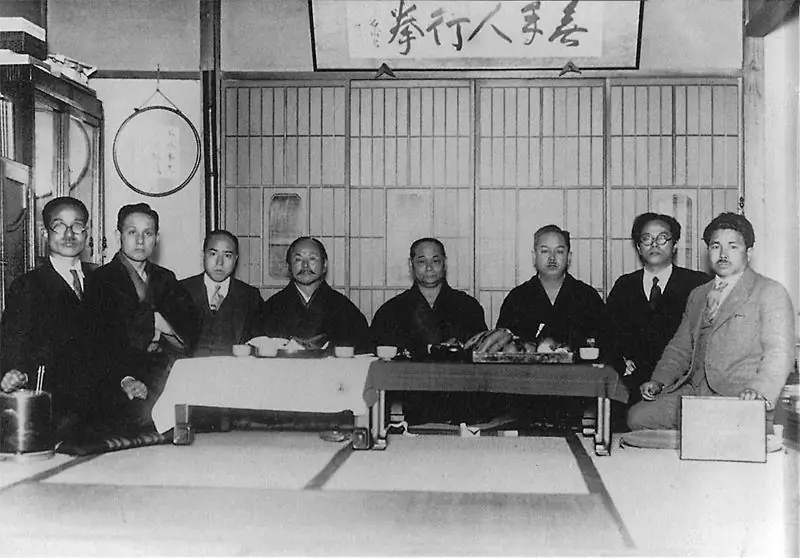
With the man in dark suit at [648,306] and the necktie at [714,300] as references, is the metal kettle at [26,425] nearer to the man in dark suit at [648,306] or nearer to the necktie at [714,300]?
the man in dark suit at [648,306]

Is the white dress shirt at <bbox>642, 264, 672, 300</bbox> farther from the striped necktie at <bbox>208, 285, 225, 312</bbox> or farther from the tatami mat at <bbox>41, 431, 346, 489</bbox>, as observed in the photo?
the striped necktie at <bbox>208, 285, 225, 312</bbox>

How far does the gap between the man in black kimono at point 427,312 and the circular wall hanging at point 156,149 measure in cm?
181

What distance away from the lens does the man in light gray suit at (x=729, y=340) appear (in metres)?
4.43

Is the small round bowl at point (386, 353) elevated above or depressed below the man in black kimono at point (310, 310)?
below

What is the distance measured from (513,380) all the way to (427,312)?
1324mm

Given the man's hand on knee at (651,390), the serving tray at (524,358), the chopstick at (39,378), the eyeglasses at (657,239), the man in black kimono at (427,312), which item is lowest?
the man's hand on knee at (651,390)

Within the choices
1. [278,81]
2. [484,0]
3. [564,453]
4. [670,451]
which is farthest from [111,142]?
[670,451]

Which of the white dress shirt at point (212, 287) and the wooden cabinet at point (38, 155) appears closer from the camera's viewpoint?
the wooden cabinet at point (38, 155)

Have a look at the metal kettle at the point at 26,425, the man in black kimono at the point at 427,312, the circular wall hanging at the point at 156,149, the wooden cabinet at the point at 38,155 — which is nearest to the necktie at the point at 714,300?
the man in black kimono at the point at 427,312

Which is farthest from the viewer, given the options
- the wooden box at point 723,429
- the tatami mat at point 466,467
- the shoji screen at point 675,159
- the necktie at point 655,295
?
the shoji screen at point 675,159

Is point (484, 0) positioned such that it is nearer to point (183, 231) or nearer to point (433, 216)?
point (433, 216)

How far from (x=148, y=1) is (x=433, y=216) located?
8.14 ft

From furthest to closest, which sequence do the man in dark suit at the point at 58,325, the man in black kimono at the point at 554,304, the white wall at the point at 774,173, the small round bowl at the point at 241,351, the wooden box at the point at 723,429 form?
the white wall at the point at 774,173, the man in black kimono at the point at 554,304, the small round bowl at the point at 241,351, the man in dark suit at the point at 58,325, the wooden box at the point at 723,429

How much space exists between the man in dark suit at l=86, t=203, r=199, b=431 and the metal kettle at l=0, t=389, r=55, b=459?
425 mm
